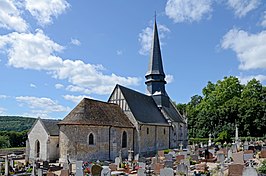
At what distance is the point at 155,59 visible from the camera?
34719 mm

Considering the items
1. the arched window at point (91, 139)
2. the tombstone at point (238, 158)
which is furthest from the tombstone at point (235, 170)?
the arched window at point (91, 139)

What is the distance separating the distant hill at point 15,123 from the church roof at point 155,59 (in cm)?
4442

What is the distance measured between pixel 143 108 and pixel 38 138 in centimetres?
1098

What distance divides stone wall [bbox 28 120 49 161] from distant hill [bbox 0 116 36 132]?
4622 cm

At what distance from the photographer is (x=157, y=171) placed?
14336 millimetres

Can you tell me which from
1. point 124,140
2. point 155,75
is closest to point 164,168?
point 124,140

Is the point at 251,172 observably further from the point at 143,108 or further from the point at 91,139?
the point at 143,108

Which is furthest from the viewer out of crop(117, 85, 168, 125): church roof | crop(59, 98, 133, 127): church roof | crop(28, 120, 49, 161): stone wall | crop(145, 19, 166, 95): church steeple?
crop(145, 19, 166, 95): church steeple

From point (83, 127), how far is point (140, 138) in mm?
6811

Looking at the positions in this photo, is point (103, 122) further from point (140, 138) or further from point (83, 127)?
point (140, 138)

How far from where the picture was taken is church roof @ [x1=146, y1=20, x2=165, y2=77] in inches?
1345

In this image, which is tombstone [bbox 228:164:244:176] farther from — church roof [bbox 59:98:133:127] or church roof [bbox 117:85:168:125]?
church roof [bbox 117:85:168:125]

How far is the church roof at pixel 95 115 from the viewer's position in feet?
71.7

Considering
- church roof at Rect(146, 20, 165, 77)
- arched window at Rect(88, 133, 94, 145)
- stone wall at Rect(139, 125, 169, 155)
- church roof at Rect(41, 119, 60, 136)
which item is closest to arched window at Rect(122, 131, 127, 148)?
stone wall at Rect(139, 125, 169, 155)
